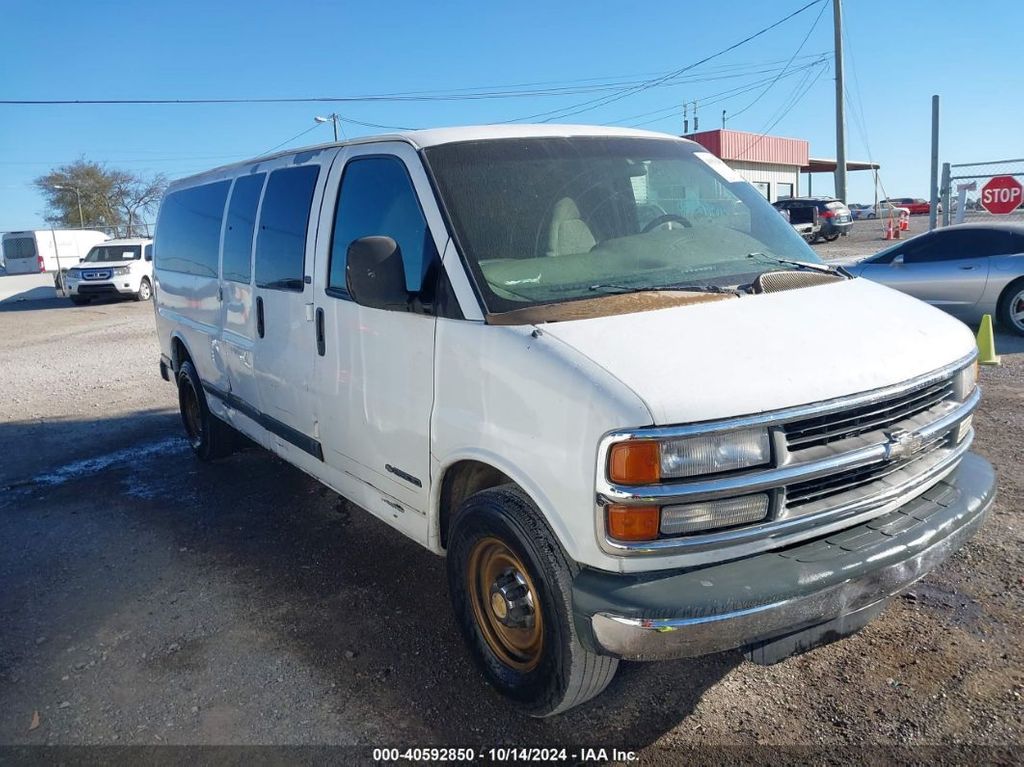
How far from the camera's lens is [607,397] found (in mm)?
2516

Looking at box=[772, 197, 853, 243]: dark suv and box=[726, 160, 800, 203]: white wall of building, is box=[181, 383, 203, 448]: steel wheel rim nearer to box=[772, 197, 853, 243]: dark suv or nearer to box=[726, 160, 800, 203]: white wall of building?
box=[772, 197, 853, 243]: dark suv

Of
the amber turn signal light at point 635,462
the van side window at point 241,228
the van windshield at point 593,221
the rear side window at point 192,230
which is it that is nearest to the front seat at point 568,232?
the van windshield at point 593,221

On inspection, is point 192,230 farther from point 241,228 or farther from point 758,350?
point 758,350

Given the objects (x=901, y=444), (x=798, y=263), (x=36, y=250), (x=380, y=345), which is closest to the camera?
(x=901, y=444)

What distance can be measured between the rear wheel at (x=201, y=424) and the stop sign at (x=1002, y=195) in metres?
16.1

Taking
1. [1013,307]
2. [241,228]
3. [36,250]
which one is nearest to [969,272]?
[1013,307]

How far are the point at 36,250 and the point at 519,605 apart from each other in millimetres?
39412

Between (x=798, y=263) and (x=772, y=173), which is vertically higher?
(x=772, y=173)

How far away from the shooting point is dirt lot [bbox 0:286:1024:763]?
3076mm

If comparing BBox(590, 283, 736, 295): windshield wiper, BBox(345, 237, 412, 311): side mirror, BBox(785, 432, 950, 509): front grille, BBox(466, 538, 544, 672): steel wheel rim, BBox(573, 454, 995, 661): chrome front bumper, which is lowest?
BBox(466, 538, 544, 672): steel wheel rim

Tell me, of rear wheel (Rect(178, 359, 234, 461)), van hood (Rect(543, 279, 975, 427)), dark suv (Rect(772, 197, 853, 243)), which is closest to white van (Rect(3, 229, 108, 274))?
dark suv (Rect(772, 197, 853, 243))

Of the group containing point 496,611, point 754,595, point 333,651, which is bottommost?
point 333,651

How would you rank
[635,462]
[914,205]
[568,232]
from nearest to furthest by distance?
1. [635,462]
2. [568,232]
3. [914,205]

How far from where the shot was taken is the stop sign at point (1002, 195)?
16.3 meters
